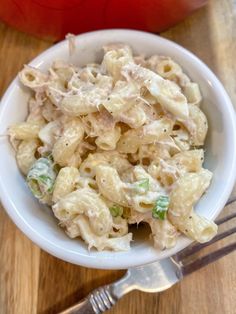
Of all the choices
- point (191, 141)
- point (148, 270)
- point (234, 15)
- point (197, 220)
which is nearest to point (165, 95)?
point (191, 141)

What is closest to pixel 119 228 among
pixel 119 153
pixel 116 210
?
pixel 116 210

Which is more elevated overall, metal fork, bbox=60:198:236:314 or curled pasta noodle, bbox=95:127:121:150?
curled pasta noodle, bbox=95:127:121:150

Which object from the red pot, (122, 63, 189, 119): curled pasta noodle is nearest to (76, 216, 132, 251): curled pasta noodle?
(122, 63, 189, 119): curled pasta noodle

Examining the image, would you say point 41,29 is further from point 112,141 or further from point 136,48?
point 112,141

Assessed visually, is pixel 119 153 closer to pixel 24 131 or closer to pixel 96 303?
pixel 24 131

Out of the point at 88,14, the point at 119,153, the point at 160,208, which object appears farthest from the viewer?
the point at 88,14

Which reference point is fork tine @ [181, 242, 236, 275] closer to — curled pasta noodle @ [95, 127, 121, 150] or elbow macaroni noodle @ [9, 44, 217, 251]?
elbow macaroni noodle @ [9, 44, 217, 251]
